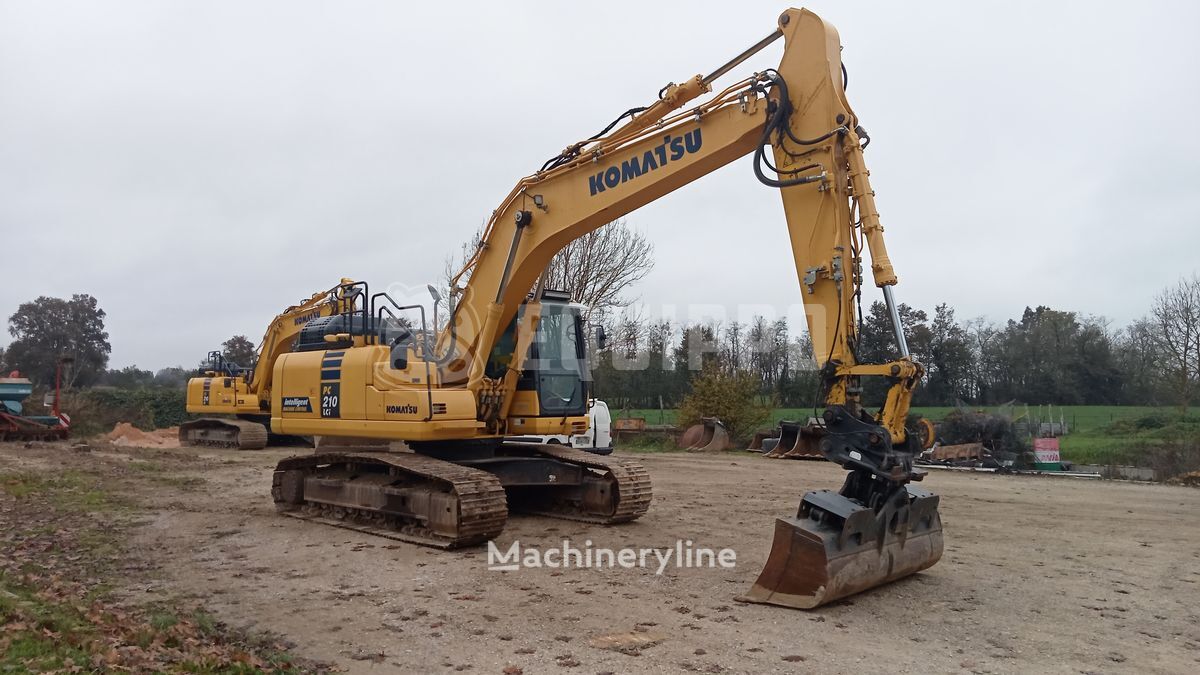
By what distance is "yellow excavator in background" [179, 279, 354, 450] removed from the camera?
61.9ft

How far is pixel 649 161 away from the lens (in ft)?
26.3

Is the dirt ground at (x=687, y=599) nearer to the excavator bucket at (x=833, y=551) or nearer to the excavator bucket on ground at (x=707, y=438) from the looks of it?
the excavator bucket at (x=833, y=551)

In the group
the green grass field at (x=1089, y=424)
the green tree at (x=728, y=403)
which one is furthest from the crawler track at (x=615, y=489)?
the green grass field at (x=1089, y=424)

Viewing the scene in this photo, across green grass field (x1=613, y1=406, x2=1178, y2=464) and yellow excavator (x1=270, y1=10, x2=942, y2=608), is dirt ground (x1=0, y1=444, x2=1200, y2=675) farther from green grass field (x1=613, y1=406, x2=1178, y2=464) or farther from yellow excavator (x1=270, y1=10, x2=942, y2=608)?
green grass field (x1=613, y1=406, x2=1178, y2=464)

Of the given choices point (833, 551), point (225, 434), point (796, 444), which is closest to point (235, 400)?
point (225, 434)

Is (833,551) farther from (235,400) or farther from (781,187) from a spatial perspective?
(235,400)

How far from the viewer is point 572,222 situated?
8.63 meters

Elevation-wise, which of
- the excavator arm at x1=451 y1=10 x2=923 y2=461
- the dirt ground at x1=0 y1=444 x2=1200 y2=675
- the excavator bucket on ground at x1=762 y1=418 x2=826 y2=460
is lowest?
the dirt ground at x1=0 y1=444 x2=1200 y2=675

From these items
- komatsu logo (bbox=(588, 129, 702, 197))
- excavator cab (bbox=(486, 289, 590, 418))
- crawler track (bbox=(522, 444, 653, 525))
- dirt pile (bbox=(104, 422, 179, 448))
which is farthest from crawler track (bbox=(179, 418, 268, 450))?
komatsu logo (bbox=(588, 129, 702, 197))

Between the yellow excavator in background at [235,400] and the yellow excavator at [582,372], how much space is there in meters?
8.65

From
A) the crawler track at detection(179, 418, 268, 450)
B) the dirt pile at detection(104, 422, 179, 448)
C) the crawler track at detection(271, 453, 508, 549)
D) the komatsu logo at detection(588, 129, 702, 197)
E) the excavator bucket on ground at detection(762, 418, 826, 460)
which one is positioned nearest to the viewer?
the komatsu logo at detection(588, 129, 702, 197)

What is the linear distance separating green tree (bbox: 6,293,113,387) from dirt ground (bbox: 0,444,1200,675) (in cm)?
4542

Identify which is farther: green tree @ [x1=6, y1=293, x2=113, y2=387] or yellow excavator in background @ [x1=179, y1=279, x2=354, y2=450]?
green tree @ [x1=6, y1=293, x2=113, y2=387]

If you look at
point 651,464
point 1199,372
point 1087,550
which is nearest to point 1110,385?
point 1199,372
